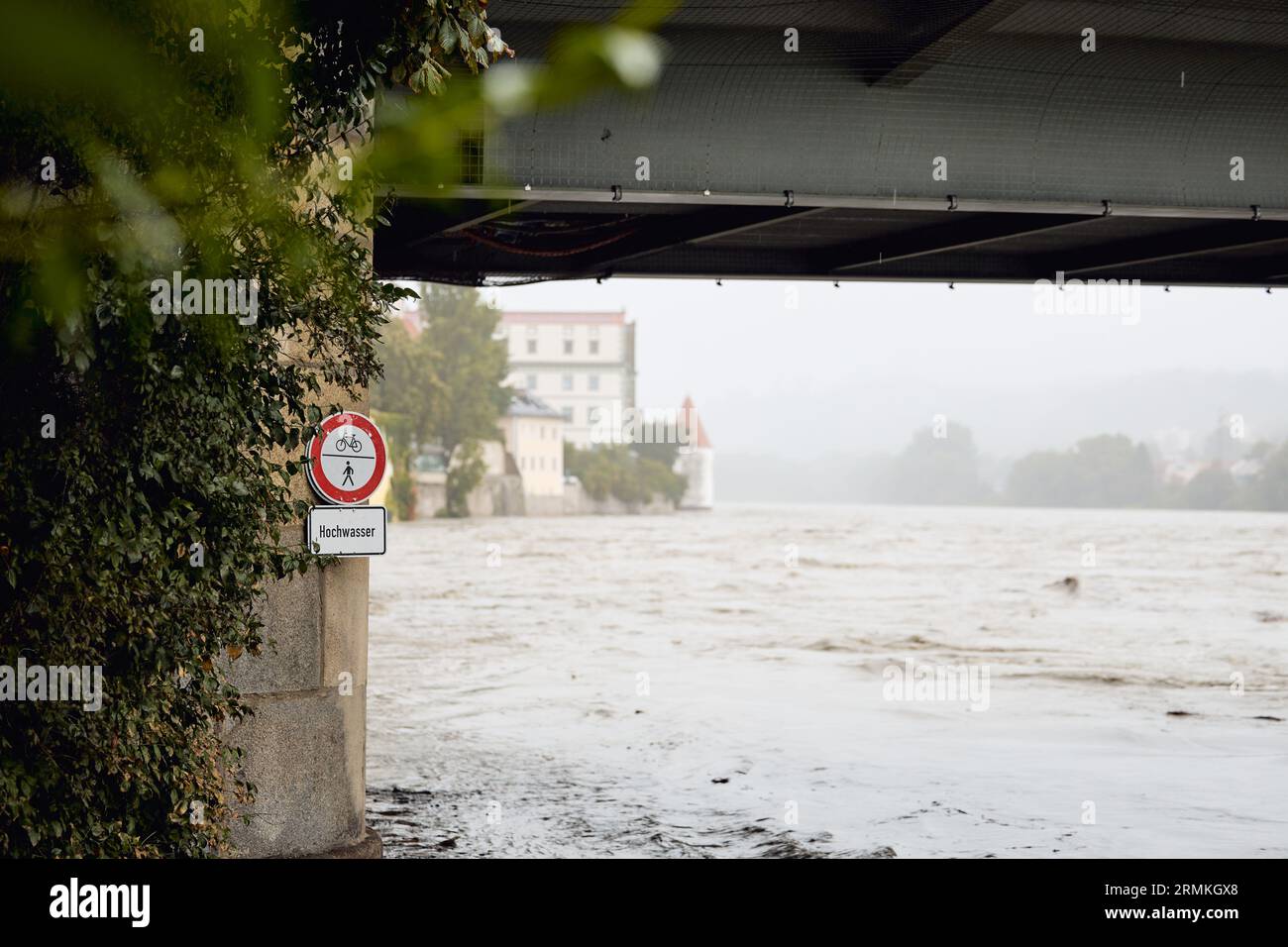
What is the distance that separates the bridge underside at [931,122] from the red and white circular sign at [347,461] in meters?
1.47

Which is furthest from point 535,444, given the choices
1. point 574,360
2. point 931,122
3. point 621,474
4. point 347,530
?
point 347,530

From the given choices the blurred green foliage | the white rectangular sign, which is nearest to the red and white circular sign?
the white rectangular sign

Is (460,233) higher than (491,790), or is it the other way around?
(460,233)

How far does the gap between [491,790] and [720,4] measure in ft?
24.8

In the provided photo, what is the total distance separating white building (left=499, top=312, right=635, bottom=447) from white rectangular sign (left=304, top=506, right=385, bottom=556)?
135211 millimetres

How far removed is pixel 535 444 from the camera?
10831cm

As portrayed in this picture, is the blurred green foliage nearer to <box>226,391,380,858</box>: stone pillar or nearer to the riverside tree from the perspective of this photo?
<box>226,391,380,858</box>: stone pillar

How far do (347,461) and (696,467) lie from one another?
130799 mm

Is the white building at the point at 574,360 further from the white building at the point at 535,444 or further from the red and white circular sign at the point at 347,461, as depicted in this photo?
the red and white circular sign at the point at 347,461

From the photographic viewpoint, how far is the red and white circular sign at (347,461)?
320 inches

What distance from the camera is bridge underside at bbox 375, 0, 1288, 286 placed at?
918cm

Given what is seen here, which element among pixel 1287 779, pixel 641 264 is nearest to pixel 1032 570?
pixel 1287 779

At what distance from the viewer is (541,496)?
350 feet

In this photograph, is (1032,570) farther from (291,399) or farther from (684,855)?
(291,399)
